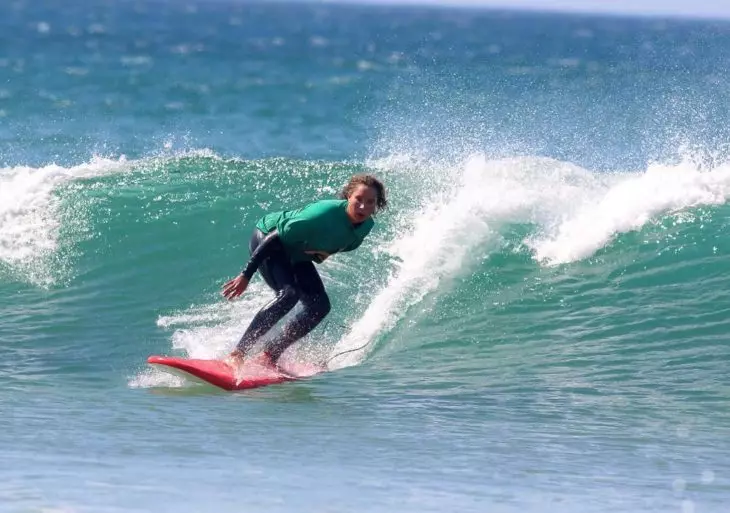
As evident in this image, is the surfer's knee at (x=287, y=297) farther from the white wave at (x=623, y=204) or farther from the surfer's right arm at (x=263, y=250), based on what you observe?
the white wave at (x=623, y=204)

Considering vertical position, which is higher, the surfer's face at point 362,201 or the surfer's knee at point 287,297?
the surfer's face at point 362,201

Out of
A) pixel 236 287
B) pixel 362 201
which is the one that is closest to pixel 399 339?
pixel 362 201

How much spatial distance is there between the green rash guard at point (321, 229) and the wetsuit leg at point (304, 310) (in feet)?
0.58

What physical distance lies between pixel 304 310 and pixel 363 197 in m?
0.84

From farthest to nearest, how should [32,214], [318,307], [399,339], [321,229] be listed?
[32,214] → [399,339] → [318,307] → [321,229]

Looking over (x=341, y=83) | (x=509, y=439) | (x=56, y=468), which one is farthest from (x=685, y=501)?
(x=341, y=83)

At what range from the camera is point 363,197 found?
8.38m

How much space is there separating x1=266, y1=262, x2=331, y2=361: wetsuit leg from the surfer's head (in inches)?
19.7

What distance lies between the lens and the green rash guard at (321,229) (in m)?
8.49

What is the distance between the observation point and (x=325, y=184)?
1464 centimetres

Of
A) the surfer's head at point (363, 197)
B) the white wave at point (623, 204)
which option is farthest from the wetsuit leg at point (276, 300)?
the white wave at point (623, 204)

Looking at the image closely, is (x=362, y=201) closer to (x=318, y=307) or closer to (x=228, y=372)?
(x=318, y=307)

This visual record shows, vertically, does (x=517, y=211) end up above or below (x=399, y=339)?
above

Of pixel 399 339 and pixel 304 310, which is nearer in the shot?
pixel 304 310
